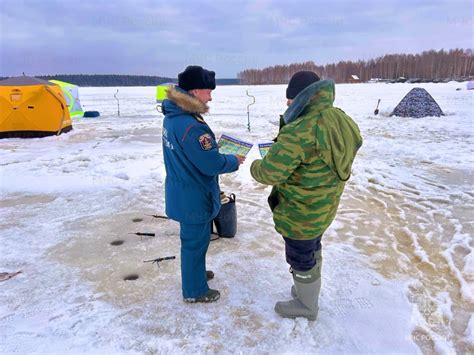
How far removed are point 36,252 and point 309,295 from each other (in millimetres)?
2877

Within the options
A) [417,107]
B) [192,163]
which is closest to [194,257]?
[192,163]

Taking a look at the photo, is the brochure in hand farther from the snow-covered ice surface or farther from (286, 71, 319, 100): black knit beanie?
the snow-covered ice surface

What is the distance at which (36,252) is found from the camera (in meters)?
3.66

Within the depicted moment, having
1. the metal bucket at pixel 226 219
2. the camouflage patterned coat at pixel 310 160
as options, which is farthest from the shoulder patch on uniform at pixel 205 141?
the metal bucket at pixel 226 219

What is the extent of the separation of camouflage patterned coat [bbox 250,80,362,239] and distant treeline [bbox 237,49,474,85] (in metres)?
64.9

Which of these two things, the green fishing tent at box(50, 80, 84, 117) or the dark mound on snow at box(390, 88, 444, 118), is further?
the green fishing tent at box(50, 80, 84, 117)

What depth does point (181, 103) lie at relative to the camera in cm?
234

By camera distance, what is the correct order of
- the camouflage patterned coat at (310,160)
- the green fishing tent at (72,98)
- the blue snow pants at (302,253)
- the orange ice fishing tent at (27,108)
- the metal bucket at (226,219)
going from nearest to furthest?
the camouflage patterned coat at (310,160) → the blue snow pants at (302,253) → the metal bucket at (226,219) → the orange ice fishing tent at (27,108) → the green fishing tent at (72,98)

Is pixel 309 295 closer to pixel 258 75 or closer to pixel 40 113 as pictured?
pixel 40 113

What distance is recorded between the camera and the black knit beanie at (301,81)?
2096 millimetres

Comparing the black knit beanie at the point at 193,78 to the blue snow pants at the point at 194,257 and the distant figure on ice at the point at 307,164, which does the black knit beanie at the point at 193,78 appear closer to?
the distant figure on ice at the point at 307,164

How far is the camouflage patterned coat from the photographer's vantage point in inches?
79.7


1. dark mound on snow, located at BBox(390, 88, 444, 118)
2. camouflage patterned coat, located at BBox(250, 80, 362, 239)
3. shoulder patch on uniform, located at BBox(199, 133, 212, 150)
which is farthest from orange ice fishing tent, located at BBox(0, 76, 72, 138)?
dark mound on snow, located at BBox(390, 88, 444, 118)

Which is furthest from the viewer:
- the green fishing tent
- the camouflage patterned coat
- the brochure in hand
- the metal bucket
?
the green fishing tent
